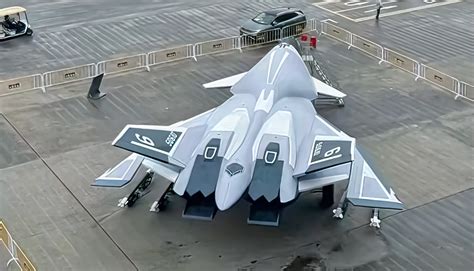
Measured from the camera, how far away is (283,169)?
77.4 feet

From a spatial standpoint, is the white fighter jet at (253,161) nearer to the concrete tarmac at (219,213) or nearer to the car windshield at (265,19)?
the concrete tarmac at (219,213)

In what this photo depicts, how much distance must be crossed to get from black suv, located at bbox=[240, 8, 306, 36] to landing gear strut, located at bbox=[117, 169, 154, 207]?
17.0 meters

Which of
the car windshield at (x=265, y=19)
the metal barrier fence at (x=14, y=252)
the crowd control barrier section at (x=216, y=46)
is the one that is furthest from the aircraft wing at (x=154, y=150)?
the car windshield at (x=265, y=19)

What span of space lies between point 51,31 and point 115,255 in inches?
995

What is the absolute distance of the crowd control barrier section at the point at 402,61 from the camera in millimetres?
38688

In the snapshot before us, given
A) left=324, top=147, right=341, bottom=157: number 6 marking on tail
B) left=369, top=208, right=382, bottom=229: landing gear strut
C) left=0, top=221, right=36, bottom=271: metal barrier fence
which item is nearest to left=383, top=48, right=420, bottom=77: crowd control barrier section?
left=369, top=208, right=382, bottom=229: landing gear strut

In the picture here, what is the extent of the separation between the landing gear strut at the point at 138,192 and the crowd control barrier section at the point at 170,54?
13266mm

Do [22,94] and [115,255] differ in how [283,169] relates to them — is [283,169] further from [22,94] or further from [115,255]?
[22,94]

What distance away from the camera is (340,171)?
24.5 meters

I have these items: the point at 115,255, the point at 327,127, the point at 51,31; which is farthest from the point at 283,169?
the point at 51,31

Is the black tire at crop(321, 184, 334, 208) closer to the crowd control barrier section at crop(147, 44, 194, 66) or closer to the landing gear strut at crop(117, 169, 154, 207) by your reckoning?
the landing gear strut at crop(117, 169, 154, 207)

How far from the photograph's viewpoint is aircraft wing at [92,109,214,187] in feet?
79.0

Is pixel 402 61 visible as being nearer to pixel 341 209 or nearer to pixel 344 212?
pixel 344 212

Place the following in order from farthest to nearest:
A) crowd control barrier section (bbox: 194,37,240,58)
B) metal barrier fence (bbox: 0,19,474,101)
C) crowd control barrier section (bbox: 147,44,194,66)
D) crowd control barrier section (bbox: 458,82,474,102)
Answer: crowd control barrier section (bbox: 194,37,240,58) → crowd control barrier section (bbox: 147,44,194,66) → metal barrier fence (bbox: 0,19,474,101) → crowd control barrier section (bbox: 458,82,474,102)
